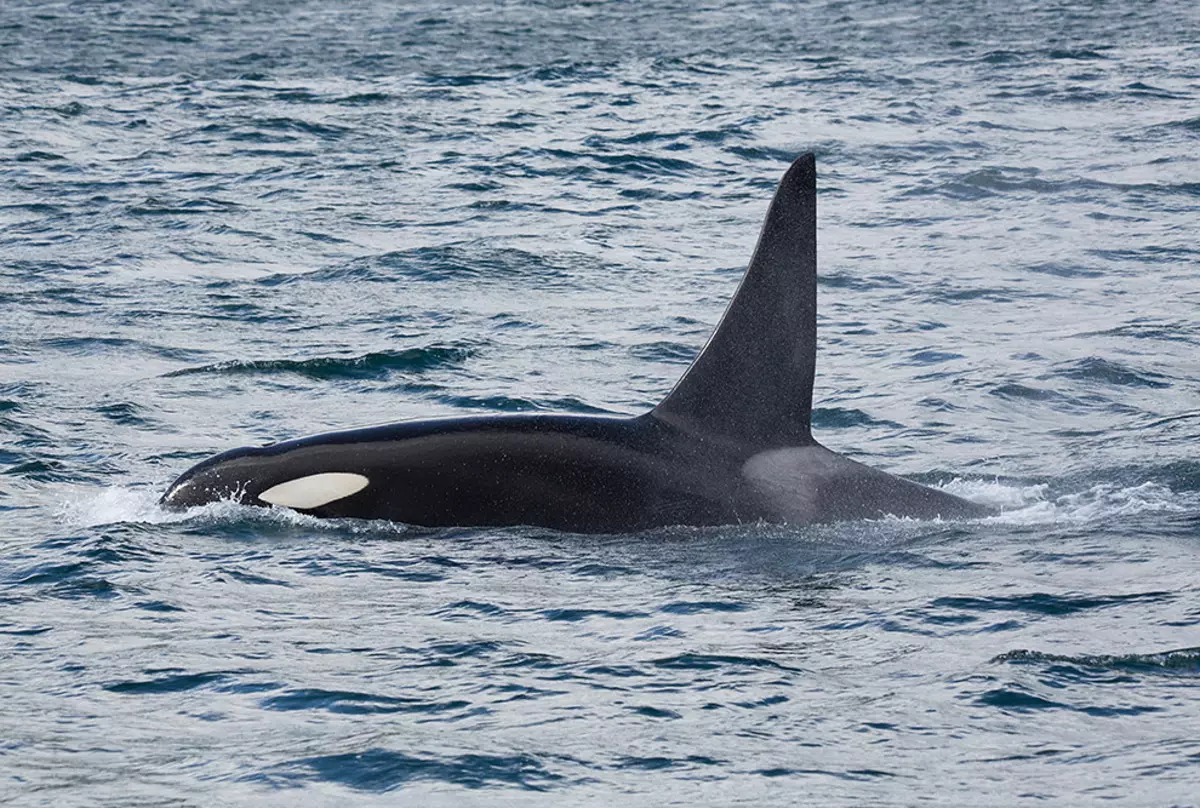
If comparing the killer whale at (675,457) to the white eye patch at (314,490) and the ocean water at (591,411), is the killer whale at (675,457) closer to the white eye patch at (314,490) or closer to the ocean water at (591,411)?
the white eye patch at (314,490)

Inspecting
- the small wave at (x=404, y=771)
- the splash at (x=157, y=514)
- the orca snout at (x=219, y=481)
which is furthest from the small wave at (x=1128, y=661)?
Result: the orca snout at (x=219, y=481)

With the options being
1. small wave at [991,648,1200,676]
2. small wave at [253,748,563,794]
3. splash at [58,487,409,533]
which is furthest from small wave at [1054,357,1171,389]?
small wave at [253,748,563,794]

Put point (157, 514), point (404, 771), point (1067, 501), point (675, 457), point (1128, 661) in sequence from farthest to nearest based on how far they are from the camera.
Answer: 1. point (1067, 501)
2. point (157, 514)
3. point (675, 457)
4. point (1128, 661)
5. point (404, 771)

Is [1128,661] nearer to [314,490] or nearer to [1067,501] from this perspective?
[1067,501]

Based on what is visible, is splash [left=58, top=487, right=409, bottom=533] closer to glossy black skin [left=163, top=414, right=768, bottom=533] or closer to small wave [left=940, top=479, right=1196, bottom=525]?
glossy black skin [left=163, top=414, right=768, bottom=533]

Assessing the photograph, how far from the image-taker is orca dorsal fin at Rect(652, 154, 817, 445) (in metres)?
9.69

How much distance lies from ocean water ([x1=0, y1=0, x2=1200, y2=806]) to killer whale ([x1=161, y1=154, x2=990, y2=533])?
0.16 metres

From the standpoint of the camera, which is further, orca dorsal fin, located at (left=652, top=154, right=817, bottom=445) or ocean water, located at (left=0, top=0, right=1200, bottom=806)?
orca dorsal fin, located at (left=652, top=154, right=817, bottom=445)

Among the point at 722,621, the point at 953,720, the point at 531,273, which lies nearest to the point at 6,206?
the point at 531,273

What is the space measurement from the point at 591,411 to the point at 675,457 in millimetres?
3821

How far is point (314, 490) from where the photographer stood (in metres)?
10.2

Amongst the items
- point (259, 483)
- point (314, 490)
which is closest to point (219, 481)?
point (259, 483)

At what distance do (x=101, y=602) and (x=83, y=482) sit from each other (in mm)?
2495

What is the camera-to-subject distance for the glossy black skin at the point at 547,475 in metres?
9.86
